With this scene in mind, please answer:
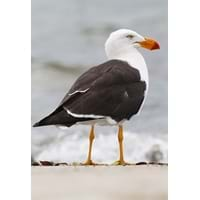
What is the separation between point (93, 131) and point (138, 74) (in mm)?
201

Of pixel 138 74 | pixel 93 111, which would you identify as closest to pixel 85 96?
pixel 93 111

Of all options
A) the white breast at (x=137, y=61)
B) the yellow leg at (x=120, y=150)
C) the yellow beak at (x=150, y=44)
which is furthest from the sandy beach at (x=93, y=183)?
the yellow beak at (x=150, y=44)

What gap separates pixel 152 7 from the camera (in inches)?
69.4

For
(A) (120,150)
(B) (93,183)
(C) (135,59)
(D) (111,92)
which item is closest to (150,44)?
(C) (135,59)

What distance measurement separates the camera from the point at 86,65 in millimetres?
1767

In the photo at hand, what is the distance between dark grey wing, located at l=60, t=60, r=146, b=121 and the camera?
5.65 ft

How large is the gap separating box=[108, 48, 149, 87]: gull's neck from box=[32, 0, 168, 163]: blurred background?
2 centimetres

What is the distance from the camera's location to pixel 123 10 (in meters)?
1.77

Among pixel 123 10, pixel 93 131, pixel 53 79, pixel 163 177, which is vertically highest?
pixel 123 10

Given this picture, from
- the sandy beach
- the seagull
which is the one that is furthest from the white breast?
the sandy beach

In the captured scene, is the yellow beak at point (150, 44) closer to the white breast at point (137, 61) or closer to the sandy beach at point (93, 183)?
the white breast at point (137, 61)
